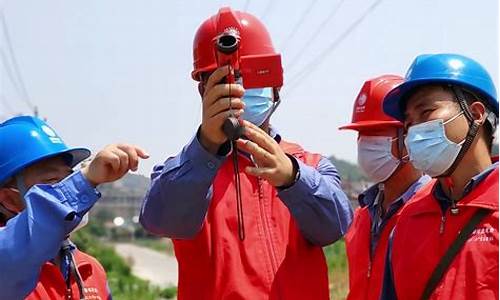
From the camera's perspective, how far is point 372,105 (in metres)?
5.03

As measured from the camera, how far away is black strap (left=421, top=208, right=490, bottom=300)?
3070mm

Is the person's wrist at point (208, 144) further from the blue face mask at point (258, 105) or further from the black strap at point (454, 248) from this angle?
the black strap at point (454, 248)

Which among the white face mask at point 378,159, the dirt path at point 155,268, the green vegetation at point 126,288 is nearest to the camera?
the white face mask at point 378,159

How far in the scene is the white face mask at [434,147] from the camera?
327 centimetres

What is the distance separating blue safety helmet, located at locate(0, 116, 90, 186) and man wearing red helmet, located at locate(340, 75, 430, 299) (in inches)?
66.1

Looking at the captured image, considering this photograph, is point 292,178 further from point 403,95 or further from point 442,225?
point 403,95

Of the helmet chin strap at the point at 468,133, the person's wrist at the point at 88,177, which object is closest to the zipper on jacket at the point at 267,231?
the person's wrist at the point at 88,177

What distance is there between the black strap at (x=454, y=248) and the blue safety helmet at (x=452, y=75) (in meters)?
0.51

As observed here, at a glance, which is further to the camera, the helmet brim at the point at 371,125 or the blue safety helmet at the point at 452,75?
the helmet brim at the point at 371,125

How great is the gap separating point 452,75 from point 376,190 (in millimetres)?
1615

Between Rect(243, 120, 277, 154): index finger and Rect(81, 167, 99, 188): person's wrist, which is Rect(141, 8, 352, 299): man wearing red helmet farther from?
Rect(81, 167, 99, 188): person's wrist

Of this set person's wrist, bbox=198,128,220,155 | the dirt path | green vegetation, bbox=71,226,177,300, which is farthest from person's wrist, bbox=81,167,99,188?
the dirt path

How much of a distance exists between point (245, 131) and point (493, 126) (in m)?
1.16

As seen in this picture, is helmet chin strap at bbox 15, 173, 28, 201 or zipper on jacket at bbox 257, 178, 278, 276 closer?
zipper on jacket at bbox 257, 178, 278, 276
